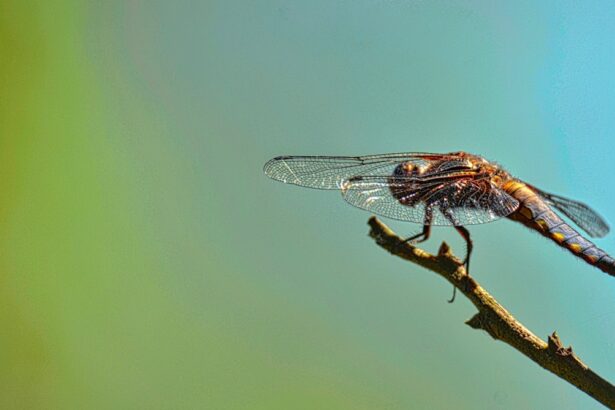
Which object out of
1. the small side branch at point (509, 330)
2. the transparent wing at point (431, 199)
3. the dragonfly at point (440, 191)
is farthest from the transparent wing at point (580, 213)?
the small side branch at point (509, 330)

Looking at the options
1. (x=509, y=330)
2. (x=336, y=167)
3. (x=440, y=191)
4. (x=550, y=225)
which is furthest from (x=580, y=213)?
(x=509, y=330)

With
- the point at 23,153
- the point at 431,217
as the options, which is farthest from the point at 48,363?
the point at 431,217

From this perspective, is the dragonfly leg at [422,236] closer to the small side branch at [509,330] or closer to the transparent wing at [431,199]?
the transparent wing at [431,199]

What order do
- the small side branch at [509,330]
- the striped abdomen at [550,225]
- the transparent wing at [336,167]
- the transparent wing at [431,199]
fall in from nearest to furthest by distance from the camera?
the small side branch at [509,330] < the striped abdomen at [550,225] < the transparent wing at [431,199] < the transparent wing at [336,167]

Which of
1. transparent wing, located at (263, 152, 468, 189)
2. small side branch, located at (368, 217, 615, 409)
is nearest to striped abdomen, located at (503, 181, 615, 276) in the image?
transparent wing, located at (263, 152, 468, 189)

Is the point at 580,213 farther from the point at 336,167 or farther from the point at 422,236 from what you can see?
the point at 336,167

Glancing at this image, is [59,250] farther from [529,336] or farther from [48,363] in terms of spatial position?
[529,336]

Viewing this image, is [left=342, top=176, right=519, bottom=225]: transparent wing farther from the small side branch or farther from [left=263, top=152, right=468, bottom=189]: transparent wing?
the small side branch
